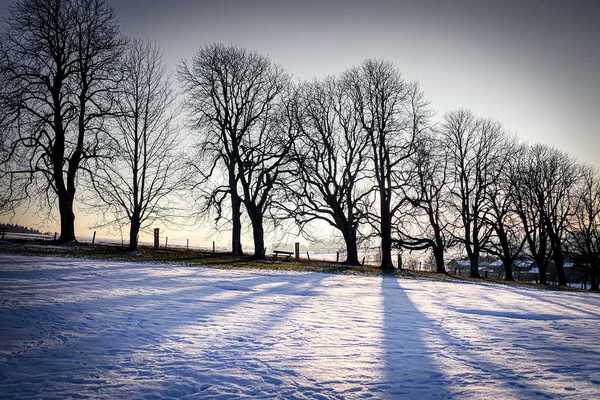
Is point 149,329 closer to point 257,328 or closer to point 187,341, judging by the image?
point 187,341

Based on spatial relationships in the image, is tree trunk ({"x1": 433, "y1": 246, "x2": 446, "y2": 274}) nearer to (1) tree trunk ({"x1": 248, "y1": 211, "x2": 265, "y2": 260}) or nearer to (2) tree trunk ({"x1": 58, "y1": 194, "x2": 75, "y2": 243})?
(1) tree trunk ({"x1": 248, "y1": 211, "x2": 265, "y2": 260})

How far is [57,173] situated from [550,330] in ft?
77.1

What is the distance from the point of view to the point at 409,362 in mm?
4078

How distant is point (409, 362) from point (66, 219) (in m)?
22.1

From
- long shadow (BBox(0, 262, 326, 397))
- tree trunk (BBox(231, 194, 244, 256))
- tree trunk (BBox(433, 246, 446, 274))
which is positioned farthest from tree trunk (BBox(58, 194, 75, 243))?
tree trunk (BBox(433, 246, 446, 274))

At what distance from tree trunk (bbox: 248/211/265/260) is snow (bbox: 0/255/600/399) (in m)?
14.7

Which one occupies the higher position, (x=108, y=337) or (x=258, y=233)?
(x=258, y=233)

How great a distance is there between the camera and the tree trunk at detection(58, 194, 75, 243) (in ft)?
62.8

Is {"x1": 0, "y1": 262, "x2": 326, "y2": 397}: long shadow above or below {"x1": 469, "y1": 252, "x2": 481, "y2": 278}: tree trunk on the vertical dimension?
above

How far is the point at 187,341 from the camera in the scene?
14.6ft

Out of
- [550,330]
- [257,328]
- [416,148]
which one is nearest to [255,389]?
[257,328]

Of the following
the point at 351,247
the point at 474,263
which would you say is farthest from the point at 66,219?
the point at 474,263

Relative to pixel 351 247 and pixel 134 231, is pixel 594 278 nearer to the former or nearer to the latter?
pixel 351 247

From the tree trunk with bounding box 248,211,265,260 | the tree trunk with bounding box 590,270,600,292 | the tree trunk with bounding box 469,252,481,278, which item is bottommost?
the tree trunk with bounding box 590,270,600,292
